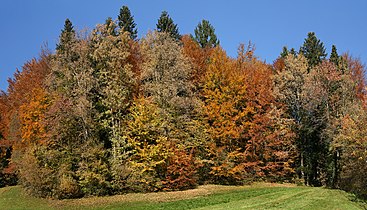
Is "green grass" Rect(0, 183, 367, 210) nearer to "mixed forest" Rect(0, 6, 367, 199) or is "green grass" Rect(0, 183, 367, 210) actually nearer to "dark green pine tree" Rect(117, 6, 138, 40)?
"mixed forest" Rect(0, 6, 367, 199)

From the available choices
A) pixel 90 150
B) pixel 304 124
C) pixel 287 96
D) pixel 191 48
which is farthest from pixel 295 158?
pixel 90 150

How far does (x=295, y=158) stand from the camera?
4841 centimetres

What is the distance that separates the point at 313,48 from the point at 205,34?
59.2ft

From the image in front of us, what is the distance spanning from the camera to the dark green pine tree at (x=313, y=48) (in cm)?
6194

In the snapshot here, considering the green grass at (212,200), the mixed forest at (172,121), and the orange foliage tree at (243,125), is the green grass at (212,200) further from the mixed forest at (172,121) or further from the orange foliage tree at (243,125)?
the orange foliage tree at (243,125)

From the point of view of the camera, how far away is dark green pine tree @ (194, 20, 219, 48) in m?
61.8

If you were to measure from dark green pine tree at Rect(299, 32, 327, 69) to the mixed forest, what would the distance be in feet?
39.0

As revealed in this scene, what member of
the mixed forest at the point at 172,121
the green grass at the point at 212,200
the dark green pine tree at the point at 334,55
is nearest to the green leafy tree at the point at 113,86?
the mixed forest at the point at 172,121

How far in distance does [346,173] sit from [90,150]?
25.5 metres

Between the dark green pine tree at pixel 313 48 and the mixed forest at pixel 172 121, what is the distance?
11.9 metres

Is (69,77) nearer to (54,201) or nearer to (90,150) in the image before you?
(90,150)

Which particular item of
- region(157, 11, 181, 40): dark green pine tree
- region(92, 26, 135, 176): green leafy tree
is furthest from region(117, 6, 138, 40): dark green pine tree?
region(92, 26, 135, 176): green leafy tree

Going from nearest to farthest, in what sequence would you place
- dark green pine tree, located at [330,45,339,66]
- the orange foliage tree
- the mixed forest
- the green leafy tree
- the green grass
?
the green grass → the mixed forest → the green leafy tree → the orange foliage tree → dark green pine tree, located at [330,45,339,66]

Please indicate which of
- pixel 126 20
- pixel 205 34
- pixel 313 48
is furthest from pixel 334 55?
pixel 126 20
